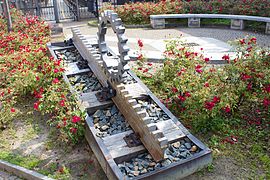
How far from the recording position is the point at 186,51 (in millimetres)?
6602

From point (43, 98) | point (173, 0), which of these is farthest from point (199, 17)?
point (43, 98)

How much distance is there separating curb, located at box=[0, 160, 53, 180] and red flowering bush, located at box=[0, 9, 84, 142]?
0.77 m

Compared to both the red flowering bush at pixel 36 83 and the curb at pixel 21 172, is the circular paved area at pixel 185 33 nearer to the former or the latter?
the red flowering bush at pixel 36 83

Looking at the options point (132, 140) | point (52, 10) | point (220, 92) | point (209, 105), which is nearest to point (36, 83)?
point (132, 140)

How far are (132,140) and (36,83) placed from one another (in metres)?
2.98

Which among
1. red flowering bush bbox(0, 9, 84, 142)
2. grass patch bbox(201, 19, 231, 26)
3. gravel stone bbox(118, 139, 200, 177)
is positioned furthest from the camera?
grass patch bbox(201, 19, 231, 26)

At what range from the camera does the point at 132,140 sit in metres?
4.92

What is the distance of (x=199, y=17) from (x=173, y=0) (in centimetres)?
270

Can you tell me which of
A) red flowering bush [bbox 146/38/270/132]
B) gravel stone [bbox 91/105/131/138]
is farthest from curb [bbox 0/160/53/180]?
red flowering bush [bbox 146/38/270/132]

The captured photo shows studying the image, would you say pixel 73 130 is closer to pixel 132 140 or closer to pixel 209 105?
pixel 132 140

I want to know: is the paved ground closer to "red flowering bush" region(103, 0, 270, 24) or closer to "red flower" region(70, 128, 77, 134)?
"red flowering bush" region(103, 0, 270, 24)

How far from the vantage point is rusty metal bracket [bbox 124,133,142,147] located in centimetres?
486

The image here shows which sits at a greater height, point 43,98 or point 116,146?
point 43,98

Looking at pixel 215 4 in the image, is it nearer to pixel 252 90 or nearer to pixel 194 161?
pixel 252 90
